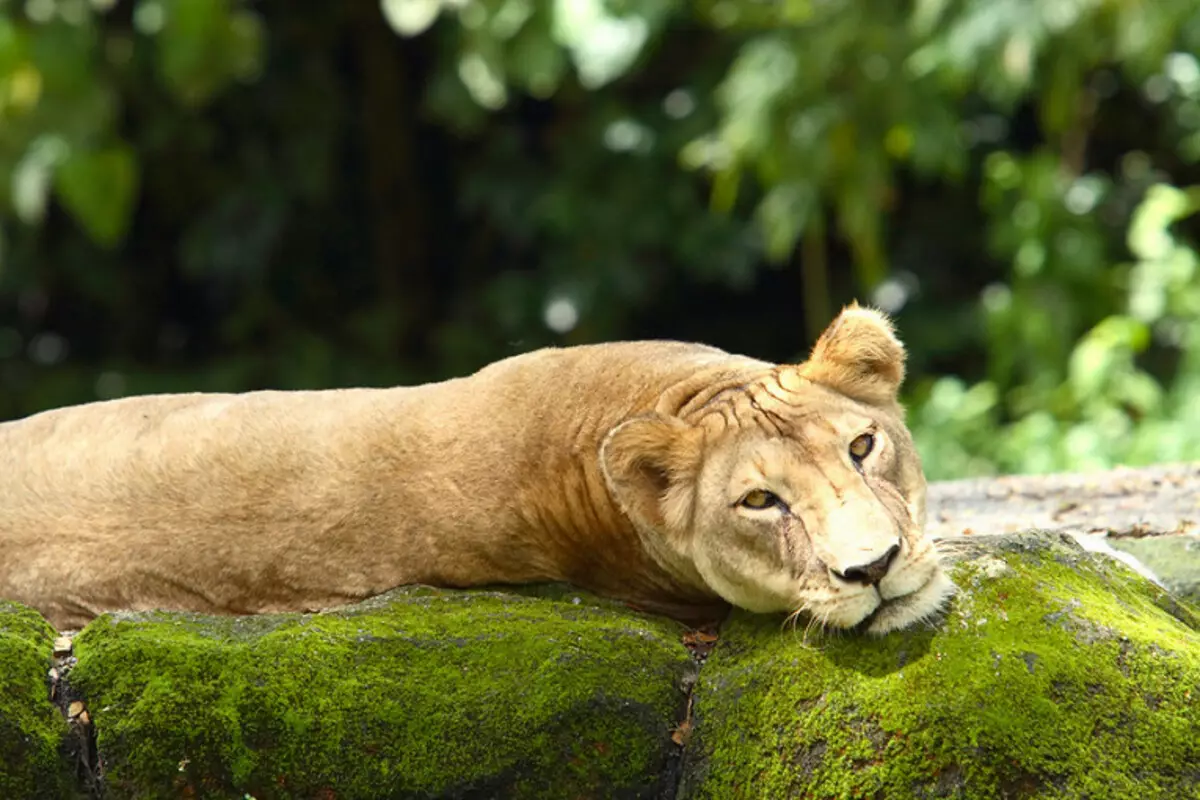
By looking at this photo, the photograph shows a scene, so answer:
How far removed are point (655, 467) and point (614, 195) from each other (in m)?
7.01

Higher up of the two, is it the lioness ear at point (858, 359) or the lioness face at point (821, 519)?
the lioness ear at point (858, 359)

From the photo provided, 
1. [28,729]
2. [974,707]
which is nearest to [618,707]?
[974,707]

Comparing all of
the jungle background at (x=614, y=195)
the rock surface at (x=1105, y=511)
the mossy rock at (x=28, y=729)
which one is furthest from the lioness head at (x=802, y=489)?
the jungle background at (x=614, y=195)

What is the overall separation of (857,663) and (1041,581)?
49 cm

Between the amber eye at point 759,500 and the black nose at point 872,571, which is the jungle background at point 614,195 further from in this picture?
the black nose at point 872,571

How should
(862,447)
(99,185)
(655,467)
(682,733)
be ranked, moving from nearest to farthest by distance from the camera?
(682,733) → (862,447) → (655,467) → (99,185)

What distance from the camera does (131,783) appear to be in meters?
3.48

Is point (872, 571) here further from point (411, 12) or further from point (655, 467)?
point (411, 12)

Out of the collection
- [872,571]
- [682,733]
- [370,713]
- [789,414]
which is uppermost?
[789,414]

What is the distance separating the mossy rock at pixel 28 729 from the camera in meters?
3.42

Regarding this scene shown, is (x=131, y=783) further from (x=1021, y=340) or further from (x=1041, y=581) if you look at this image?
(x=1021, y=340)

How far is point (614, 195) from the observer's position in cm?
1080

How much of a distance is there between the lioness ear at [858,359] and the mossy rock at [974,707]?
0.52 metres

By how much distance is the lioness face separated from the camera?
3.51 m
